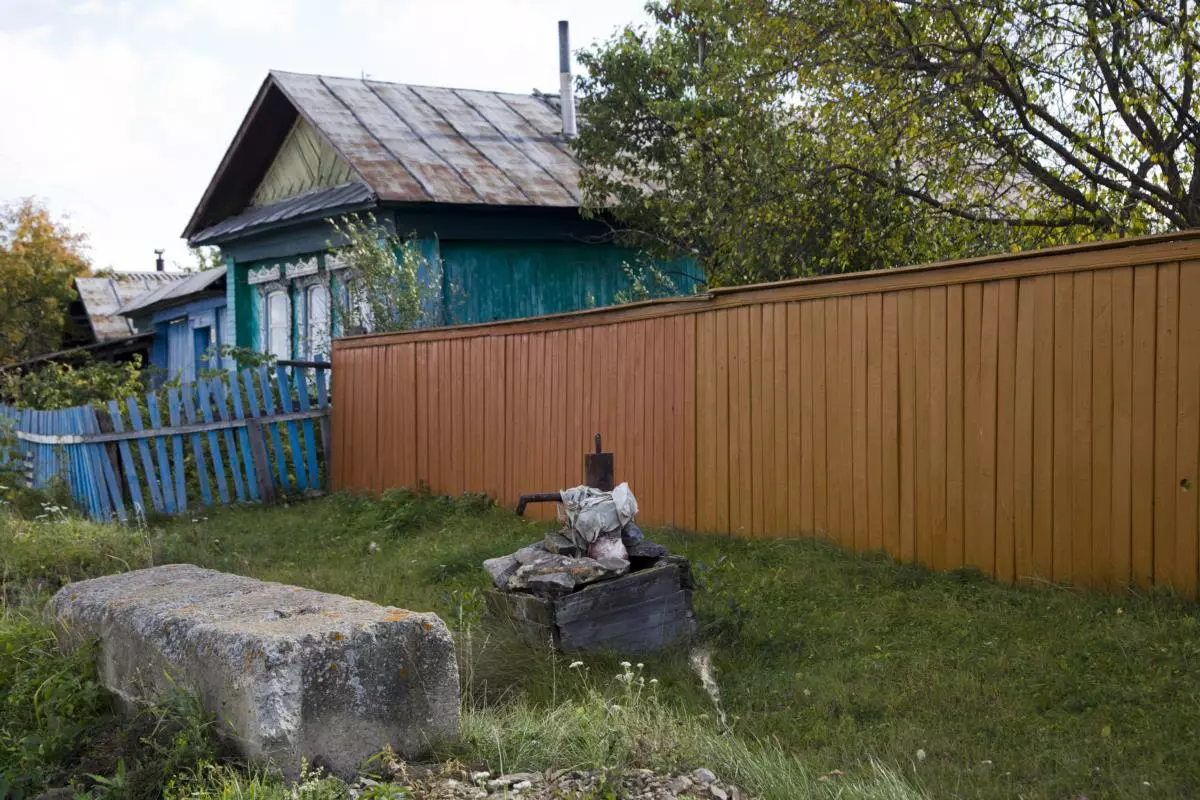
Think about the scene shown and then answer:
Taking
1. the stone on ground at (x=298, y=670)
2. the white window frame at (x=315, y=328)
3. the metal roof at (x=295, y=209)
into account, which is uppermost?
the metal roof at (x=295, y=209)

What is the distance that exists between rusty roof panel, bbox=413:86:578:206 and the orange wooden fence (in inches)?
214

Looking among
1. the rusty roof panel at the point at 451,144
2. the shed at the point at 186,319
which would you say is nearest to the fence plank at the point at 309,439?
the rusty roof panel at the point at 451,144

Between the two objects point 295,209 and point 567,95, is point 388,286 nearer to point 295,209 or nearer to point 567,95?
point 295,209

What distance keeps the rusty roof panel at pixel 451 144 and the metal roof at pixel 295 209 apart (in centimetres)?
130

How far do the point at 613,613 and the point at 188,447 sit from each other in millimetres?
7627

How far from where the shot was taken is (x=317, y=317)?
17.2 metres

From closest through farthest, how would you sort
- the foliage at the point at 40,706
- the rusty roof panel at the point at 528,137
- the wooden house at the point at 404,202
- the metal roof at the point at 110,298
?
1. the foliage at the point at 40,706
2. the wooden house at the point at 404,202
3. the rusty roof panel at the point at 528,137
4. the metal roof at the point at 110,298

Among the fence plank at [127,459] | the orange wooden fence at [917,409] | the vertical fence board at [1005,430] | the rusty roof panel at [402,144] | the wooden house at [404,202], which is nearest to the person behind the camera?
the orange wooden fence at [917,409]

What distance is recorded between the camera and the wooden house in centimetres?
1480

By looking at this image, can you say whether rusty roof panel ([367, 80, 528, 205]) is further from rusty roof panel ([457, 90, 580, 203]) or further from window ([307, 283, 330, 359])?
window ([307, 283, 330, 359])

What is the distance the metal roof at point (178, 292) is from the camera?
21656mm

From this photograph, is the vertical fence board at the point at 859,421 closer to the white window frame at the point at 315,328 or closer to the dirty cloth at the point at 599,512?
the dirty cloth at the point at 599,512

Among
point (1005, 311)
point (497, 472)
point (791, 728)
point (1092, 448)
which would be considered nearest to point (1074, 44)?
point (1005, 311)

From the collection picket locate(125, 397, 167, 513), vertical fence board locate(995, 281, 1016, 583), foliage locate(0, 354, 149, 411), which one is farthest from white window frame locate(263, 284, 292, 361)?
vertical fence board locate(995, 281, 1016, 583)
